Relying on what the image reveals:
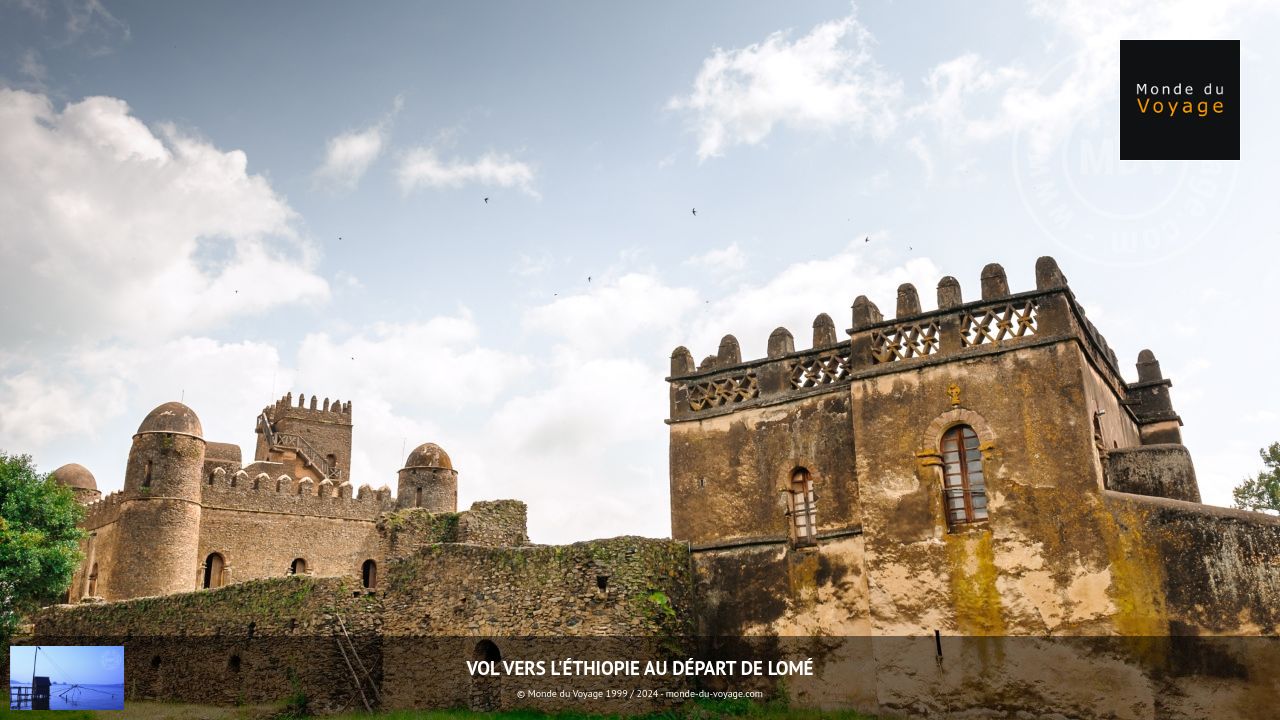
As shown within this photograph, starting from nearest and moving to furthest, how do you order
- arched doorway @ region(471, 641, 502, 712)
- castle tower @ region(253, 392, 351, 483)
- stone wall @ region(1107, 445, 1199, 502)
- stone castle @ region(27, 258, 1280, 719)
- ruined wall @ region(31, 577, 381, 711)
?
stone castle @ region(27, 258, 1280, 719), stone wall @ region(1107, 445, 1199, 502), arched doorway @ region(471, 641, 502, 712), ruined wall @ region(31, 577, 381, 711), castle tower @ region(253, 392, 351, 483)

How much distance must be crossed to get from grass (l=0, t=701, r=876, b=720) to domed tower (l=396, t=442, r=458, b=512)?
13262 mm

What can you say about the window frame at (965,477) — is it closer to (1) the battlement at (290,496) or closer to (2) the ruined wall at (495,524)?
(2) the ruined wall at (495,524)

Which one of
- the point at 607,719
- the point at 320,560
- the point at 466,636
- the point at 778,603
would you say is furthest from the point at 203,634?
the point at 320,560

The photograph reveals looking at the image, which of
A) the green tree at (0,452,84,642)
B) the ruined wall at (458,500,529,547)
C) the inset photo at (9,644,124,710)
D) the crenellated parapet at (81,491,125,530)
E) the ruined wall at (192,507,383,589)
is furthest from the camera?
the ruined wall at (192,507,383,589)

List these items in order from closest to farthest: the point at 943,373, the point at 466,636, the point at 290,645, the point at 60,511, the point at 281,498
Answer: the point at 943,373, the point at 466,636, the point at 290,645, the point at 60,511, the point at 281,498

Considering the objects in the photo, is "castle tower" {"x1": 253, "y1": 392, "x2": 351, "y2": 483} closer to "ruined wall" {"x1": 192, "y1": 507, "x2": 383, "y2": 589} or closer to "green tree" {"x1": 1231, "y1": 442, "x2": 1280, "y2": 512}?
"ruined wall" {"x1": 192, "y1": 507, "x2": 383, "y2": 589}

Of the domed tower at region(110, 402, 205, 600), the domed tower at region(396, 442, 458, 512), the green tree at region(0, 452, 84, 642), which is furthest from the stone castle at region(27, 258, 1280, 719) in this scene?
the domed tower at region(396, 442, 458, 512)

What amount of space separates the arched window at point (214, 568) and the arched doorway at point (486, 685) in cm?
2083

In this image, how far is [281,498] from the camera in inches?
1435

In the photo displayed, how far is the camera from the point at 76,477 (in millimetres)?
39719

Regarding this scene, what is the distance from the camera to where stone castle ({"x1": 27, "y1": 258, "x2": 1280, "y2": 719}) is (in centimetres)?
1305

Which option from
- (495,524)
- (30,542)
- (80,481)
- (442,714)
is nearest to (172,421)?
(30,542)

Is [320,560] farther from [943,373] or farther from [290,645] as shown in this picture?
[943,373]

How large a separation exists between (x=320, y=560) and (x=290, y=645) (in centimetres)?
1800
